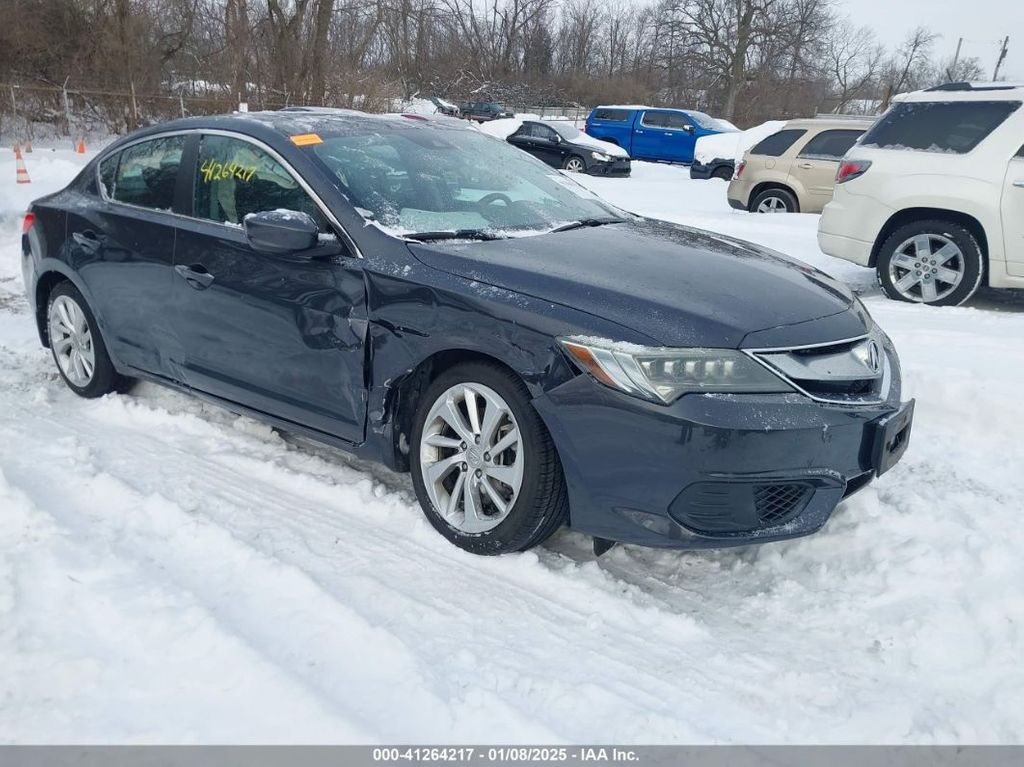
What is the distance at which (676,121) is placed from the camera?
953 inches

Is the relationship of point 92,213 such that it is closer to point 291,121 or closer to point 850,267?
point 291,121

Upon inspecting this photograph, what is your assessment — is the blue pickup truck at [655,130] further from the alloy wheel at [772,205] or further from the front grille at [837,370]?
the front grille at [837,370]

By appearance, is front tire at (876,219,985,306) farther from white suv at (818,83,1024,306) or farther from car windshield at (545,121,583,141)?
car windshield at (545,121,583,141)

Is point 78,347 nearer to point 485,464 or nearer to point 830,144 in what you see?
point 485,464

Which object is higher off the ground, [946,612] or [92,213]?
[92,213]

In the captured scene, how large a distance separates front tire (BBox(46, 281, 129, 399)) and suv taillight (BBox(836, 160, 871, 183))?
5853 millimetres

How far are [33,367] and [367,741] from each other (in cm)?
419

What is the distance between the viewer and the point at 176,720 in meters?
2.38

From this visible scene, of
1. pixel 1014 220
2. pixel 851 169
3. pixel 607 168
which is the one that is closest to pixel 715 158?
pixel 607 168

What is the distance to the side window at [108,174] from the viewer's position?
469 cm

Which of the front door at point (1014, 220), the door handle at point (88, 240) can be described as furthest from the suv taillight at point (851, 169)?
the door handle at point (88, 240)

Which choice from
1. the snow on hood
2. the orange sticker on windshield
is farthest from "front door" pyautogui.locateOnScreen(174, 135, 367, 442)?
the snow on hood

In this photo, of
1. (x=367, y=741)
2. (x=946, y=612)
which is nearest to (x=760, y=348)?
(x=946, y=612)

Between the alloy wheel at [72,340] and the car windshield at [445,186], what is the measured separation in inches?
79.2
